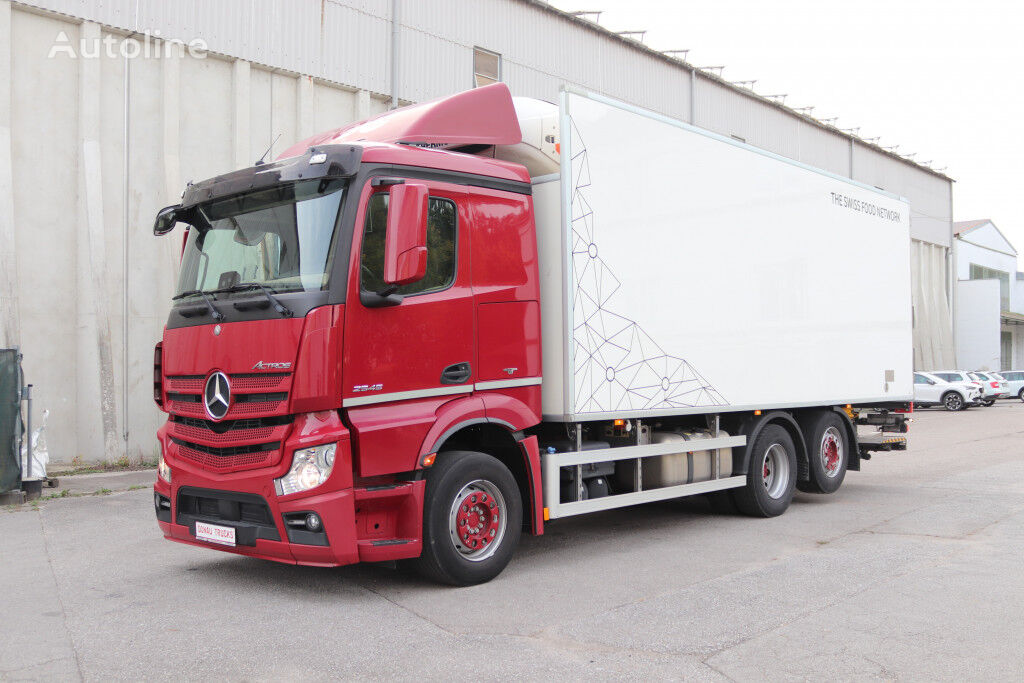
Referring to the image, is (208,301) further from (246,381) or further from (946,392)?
(946,392)

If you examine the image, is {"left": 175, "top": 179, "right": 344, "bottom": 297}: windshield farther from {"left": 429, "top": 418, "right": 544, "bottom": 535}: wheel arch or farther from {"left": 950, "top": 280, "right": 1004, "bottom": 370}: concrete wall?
{"left": 950, "top": 280, "right": 1004, "bottom": 370}: concrete wall

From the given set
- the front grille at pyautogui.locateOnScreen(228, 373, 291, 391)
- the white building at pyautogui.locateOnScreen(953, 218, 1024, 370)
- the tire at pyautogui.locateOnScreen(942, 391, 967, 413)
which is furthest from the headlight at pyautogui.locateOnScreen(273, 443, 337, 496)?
the white building at pyautogui.locateOnScreen(953, 218, 1024, 370)

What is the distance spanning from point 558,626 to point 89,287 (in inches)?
418

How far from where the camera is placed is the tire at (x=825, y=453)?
988 cm

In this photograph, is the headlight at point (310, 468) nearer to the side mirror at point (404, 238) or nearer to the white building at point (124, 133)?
the side mirror at point (404, 238)

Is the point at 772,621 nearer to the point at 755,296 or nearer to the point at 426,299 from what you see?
the point at 426,299

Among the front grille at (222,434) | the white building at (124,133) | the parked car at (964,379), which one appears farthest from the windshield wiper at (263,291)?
the parked car at (964,379)

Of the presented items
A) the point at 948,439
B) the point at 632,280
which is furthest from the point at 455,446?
the point at 948,439

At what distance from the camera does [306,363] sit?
5430mm

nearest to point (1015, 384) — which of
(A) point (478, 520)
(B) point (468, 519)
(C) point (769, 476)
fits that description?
(C) point (769, 476)

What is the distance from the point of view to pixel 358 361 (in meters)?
5.62

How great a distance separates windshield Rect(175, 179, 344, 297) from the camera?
223 inches

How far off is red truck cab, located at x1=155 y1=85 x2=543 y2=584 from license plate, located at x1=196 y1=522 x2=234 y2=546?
0.01 metres

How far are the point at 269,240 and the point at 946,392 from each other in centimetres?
3217
